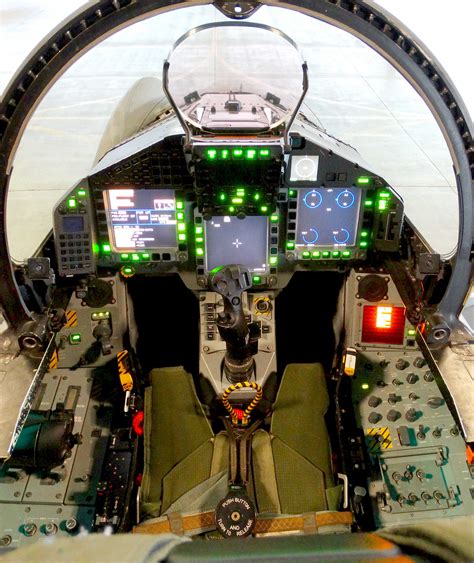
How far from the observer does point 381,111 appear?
1158cm

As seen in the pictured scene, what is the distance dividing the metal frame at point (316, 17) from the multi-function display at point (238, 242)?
123 centimetres

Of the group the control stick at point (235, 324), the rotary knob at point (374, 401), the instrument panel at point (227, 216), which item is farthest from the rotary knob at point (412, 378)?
the control stick at point (235, 324)

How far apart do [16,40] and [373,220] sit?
16.0 m

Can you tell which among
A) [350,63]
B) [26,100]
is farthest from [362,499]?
[350,63]

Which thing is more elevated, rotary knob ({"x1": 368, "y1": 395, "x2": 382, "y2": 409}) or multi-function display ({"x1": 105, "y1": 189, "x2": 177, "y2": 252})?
multi-function display ({"x1": 105, "y1": 189, "x2": 177, "y2": 252})

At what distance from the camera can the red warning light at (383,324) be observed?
12.9 ft

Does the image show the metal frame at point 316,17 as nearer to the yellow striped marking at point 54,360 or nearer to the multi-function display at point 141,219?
the multi-function display at point 141,219

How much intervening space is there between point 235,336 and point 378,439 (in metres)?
1.12

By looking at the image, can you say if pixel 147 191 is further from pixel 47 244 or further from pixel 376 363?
pixel 376 363

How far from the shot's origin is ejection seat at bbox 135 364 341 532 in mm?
3168

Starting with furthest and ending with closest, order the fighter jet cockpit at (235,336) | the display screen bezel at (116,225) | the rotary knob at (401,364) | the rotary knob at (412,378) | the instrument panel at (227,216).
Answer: the rotary knob at (401,364) < the rotary knob at (412,378) < the display screen bezel at (116,225) < the instrument panel at (227,216) < the fighter jet cockpit at (235,336)

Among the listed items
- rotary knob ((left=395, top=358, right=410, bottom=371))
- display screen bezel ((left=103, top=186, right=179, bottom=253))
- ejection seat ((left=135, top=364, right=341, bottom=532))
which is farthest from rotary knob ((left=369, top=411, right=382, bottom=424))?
display screen bezel ((left=103, top=186, right=179, bottom=253))

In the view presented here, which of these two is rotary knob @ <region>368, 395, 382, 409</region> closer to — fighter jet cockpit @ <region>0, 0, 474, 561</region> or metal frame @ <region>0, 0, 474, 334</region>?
fighter jet cockpit @ <region>0, 0, 474, 561</region>

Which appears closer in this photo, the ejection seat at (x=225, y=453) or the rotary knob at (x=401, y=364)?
the ejection seat at (x=225, y=453)
